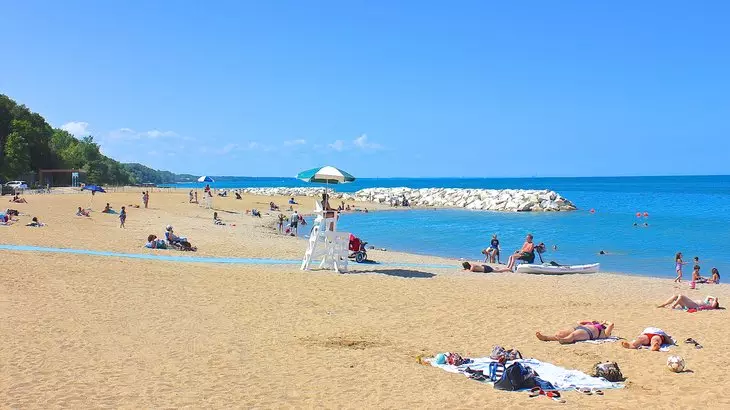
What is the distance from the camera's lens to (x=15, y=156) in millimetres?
63250

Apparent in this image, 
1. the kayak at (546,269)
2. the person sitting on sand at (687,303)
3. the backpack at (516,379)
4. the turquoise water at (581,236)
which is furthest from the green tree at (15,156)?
the backpack at (516,379)

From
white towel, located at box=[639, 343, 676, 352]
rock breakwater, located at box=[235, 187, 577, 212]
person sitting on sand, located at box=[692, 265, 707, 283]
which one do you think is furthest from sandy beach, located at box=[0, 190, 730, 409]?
rock breakwater, located at box=[235, 187, 577, 212]

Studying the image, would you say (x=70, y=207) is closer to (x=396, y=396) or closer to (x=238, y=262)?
(x=238, y=262)

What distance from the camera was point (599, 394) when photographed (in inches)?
295

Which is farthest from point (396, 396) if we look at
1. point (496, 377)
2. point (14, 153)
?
point (14, 153)

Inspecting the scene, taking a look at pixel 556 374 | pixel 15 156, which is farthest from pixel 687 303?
pixel 15 156

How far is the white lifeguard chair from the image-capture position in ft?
57.7

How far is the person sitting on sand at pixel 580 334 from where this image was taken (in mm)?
10188

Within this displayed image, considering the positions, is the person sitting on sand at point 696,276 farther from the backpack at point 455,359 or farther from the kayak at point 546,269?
the backpack at point 455,359

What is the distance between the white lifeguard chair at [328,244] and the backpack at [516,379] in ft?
33.5

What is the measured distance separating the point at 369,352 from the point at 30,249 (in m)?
13.2

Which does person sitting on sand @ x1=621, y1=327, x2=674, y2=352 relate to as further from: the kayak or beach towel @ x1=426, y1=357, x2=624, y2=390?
the kayak

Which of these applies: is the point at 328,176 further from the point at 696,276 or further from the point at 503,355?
the point at 696,276

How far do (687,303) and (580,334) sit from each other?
14.8 feet
